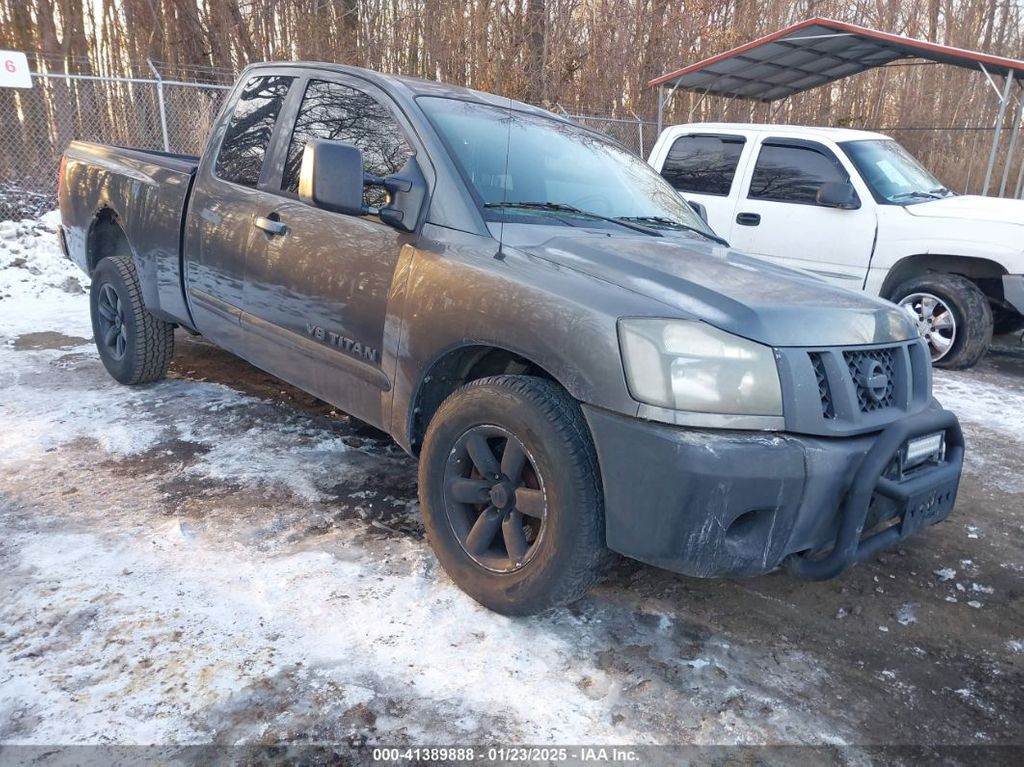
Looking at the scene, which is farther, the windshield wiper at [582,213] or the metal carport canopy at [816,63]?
the metal carport canopy at [816,63]

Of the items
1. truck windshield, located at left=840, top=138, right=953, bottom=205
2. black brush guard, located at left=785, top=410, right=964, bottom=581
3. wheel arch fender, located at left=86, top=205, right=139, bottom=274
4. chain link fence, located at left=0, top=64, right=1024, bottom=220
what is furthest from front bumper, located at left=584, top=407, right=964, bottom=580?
chain link fence, located at left=0, top=64, right=1024, bottom=220

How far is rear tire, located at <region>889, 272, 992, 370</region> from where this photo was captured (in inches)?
248

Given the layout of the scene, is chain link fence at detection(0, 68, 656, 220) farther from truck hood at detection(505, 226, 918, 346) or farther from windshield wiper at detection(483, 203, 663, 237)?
truck hood at detection(505, 226, 918, 346)

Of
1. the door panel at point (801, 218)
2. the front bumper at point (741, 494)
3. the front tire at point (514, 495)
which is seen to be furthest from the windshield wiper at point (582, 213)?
the door panel at point (801, 218)

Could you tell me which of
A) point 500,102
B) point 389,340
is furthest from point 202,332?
point 500,102

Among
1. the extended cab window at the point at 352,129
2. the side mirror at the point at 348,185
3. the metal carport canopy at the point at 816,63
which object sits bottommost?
the side mirror at the point at 348,185

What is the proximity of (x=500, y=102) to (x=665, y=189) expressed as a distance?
954mm

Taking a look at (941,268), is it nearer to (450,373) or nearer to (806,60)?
(450,373)

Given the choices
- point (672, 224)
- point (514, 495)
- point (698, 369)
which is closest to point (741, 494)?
point (698, 369)

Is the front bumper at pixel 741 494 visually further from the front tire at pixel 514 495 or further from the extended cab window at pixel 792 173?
the extended cab window at pixel 792 173

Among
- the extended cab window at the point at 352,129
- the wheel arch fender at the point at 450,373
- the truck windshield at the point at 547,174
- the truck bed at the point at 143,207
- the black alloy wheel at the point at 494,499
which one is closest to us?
the black alloy wheel at the point at 494,499

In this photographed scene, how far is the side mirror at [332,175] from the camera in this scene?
2.77m

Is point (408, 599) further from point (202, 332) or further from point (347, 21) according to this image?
point (347, 21)

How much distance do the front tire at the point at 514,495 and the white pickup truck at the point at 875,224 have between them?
15.7 feet
